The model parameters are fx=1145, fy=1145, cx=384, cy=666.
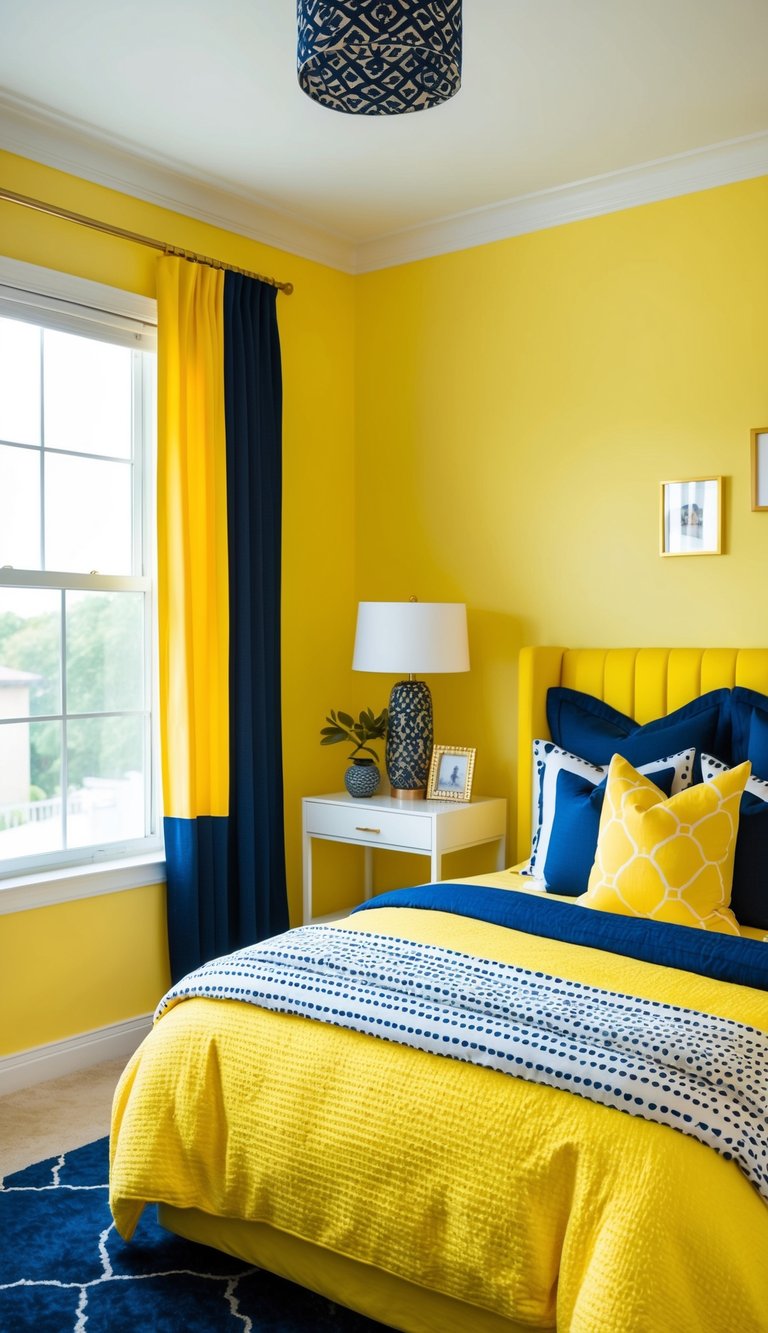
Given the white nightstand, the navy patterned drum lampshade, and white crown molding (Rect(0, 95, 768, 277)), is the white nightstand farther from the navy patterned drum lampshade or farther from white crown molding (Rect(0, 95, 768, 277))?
the navy patterned drum lampshade

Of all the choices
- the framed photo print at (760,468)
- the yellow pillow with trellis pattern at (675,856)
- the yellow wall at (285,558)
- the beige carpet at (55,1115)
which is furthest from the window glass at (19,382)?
the framed photo print at (760,468)

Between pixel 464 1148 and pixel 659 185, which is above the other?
pixel 659 185

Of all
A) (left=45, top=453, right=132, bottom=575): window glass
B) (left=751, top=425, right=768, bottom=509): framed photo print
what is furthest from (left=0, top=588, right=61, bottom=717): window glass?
(left=751, top=425, right=768, bottom=509): framed photo print

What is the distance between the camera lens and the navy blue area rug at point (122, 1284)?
7.37ft

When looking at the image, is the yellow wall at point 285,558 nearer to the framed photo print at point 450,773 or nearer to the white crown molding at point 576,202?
the white crown molding at point 576,202

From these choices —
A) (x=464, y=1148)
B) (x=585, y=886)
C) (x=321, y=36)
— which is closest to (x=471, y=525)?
(x=585, y=886)

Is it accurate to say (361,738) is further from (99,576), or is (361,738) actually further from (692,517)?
(692,517)

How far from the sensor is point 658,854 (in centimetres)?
279

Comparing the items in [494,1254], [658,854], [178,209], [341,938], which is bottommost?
[494,1254]

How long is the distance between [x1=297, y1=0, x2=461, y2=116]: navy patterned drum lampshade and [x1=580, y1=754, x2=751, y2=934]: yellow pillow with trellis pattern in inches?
66.7

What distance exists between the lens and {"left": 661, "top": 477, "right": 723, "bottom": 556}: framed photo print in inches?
143

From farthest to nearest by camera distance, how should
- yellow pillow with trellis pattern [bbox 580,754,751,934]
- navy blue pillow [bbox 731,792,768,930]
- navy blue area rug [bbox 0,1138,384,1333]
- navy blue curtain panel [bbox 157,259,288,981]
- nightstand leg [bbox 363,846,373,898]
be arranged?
nightstand leg [bbox 363,846,373,898] → navy blue curtain panel [bbox 157,259,288,981] → navy blue pillow [bbox 731,792,768,930] → yellow pillow with trellis pattern [bbox 580,754,751,934] → navy blue area rug [bbox 0,1138,384,1333]

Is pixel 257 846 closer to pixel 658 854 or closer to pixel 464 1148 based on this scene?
pixel 658 854

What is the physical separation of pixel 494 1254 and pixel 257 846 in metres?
2.24
